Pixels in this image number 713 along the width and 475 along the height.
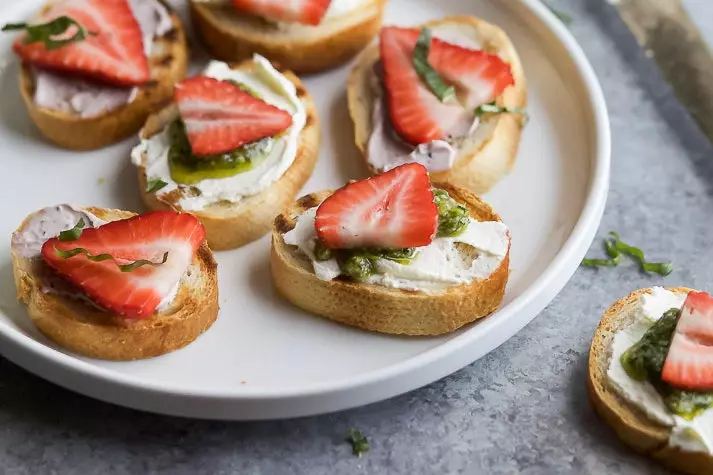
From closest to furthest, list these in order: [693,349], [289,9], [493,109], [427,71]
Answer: [693,349], [493,109], [427,71], [289,9]

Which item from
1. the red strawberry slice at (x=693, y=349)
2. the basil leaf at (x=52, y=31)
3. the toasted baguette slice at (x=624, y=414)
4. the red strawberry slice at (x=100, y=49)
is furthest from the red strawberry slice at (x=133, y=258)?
the red strawberry slice at (x=693, y=349)

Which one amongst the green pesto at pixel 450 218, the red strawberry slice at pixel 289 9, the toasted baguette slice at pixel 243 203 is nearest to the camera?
the green pesto at pixel 450 218

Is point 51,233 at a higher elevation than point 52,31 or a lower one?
lower

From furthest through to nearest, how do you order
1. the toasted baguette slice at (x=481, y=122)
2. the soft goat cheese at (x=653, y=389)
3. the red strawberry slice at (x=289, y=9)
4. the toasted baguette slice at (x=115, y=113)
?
the red strawberry slice at (x=289, y=9), the toasted baguette slice at (x=115, y=113), the toasted baguette slice at (x=481, y=122), the soft goat cheese at (x=653, y=389)

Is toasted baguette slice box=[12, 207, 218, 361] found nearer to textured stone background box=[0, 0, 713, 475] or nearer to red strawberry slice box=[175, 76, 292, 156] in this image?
textured stone background box=[0, 0, 713, 475]

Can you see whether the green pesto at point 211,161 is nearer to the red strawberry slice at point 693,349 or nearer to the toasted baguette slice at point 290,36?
the toasted baguette slice at point 290,36

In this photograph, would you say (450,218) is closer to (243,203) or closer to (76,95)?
(243,203)

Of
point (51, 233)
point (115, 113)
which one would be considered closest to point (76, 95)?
point (115, 113)
